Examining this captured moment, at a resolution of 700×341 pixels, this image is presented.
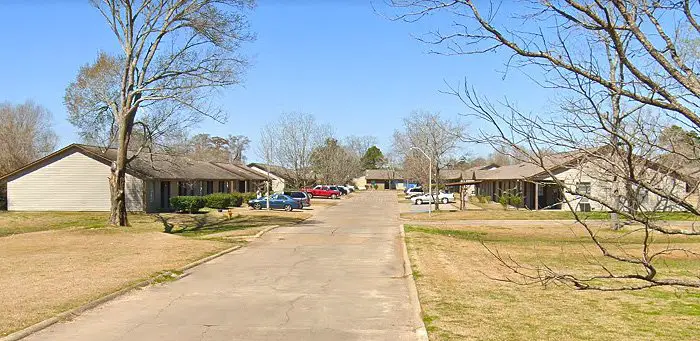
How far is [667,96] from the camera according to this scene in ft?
12.4

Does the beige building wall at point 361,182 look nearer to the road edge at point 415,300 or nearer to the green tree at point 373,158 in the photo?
the green tree at point 373,158

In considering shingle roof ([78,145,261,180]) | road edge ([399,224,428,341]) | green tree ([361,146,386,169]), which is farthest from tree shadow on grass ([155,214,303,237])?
green tree ([361,146,386,169])

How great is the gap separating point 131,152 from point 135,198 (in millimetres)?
6557

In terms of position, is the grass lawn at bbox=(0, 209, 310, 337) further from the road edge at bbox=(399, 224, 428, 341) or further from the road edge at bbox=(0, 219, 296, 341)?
the road edge at bbox=(399, 224, 428, 341)

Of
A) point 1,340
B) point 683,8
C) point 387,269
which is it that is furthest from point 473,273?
point 683,8

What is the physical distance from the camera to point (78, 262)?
54.5 ft

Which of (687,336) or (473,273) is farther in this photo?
(473,273)

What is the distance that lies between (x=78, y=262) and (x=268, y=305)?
803cm

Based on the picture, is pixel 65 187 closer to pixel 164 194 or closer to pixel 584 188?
pixel 164 194

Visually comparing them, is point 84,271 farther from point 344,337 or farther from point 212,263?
point 344,337

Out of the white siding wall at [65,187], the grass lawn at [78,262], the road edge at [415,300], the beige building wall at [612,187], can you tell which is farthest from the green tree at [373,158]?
the beige building wall at [612,187]

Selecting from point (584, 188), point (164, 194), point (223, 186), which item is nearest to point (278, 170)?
point (223, 186)

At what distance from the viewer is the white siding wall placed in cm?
4553

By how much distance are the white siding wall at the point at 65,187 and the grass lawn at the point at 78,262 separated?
11.7 meters
